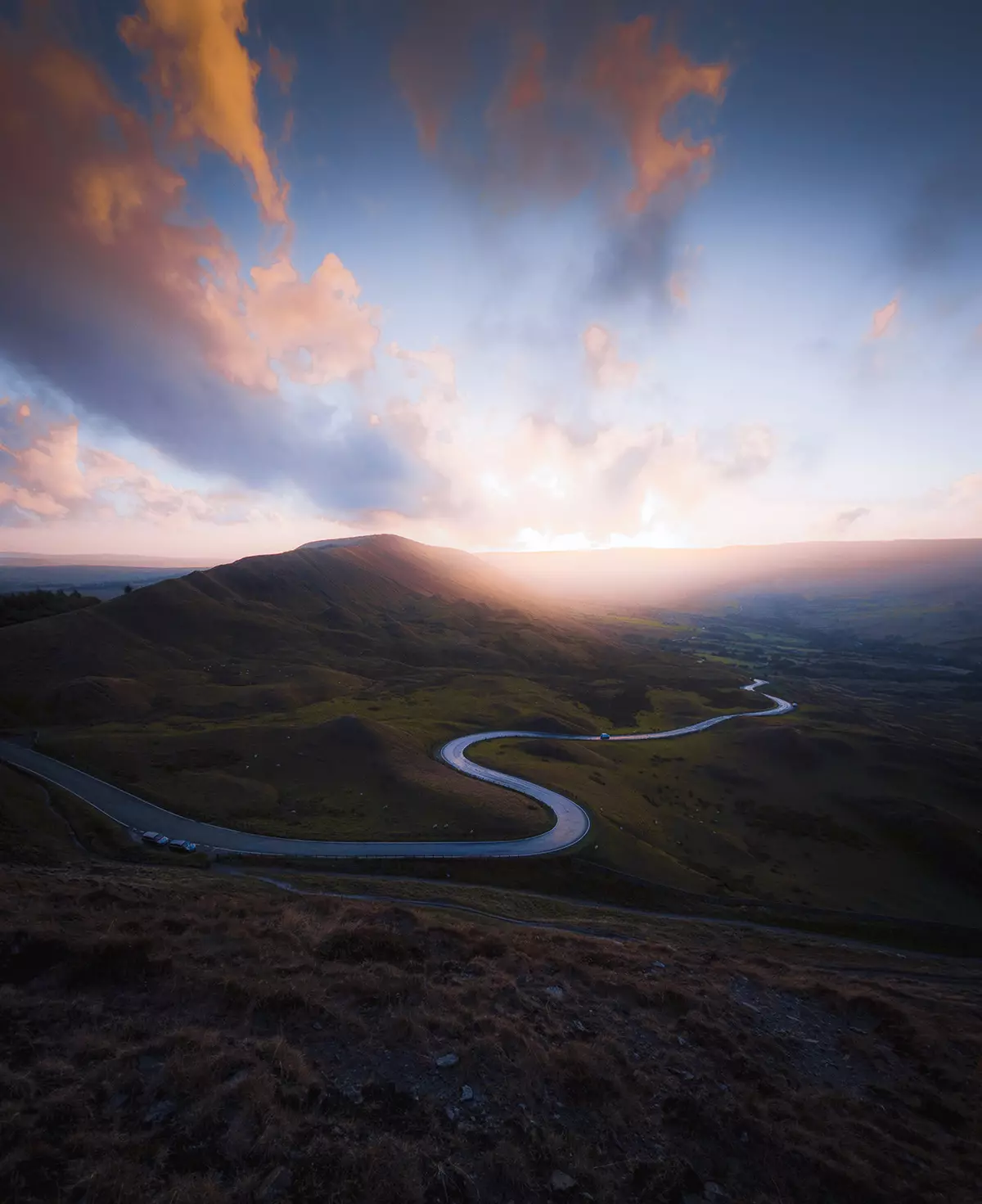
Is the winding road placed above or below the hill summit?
below

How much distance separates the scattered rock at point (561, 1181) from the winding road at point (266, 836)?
1862 inches

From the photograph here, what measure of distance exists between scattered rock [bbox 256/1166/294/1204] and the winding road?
160 feet

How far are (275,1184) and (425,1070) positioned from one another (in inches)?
255

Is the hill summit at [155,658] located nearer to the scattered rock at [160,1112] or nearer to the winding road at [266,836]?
the winding road at [266,836]

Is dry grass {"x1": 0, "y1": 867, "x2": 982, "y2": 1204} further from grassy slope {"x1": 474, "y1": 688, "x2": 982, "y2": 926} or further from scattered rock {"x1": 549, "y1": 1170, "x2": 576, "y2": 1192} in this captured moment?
grassy slope {"x1": 474, "y1": 688, "x2": 982, "y2": 926}

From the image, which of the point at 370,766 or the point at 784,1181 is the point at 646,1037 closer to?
the point at 784,1181

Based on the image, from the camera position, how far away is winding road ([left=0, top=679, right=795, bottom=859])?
5825 cm

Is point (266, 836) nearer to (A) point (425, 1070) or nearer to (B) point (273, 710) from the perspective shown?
(A) point (425, 1070)

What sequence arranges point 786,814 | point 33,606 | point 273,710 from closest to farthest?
point 786,814, point 273,710, point 33,606

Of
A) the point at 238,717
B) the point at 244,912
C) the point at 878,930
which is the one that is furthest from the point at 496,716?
the point at 244,912

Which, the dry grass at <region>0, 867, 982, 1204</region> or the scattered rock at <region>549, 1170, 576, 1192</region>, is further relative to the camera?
the scattered rock at <region>549, 1170, 576, 1192</region>

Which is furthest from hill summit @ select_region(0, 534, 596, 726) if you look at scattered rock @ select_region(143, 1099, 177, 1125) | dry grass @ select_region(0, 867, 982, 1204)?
scattered rock @ select_region(143, 1099, 177, 1125)

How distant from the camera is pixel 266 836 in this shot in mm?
60938

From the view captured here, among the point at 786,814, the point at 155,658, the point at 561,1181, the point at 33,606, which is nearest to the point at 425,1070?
the point at 561,1181
